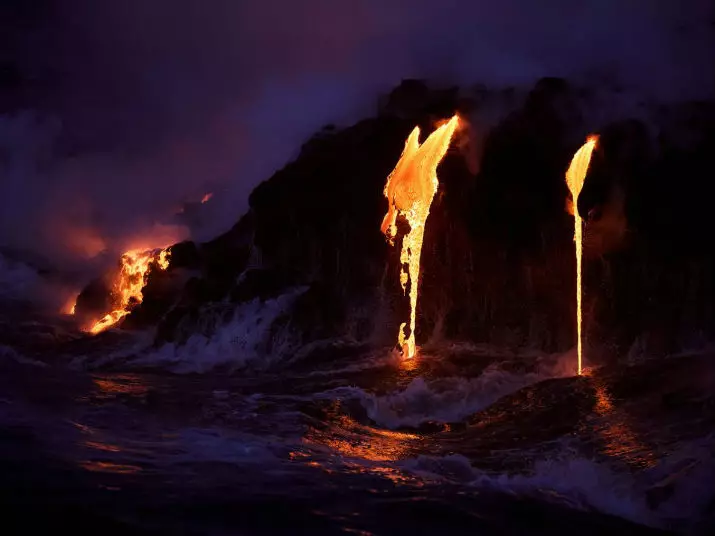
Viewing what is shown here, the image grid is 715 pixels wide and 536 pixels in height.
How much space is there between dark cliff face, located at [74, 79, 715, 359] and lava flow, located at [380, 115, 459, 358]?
25 centimetres

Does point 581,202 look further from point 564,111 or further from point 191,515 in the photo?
point 191,515

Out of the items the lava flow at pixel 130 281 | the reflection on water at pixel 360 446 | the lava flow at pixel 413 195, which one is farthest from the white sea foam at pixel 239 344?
the reflection on water at pixel 360 446

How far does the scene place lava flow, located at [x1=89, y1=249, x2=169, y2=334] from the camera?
26.1 metres

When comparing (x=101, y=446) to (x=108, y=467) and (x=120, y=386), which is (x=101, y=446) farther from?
(x=120, y=386)

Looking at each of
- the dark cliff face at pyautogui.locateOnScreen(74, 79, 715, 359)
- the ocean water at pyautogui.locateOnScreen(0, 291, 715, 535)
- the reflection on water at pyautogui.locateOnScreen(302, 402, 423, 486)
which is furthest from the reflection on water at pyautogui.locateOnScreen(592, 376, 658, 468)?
the dark cliff face at pyautogui.locateOnScreen(74, 79, 715, 359)

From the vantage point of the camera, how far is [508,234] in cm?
1499

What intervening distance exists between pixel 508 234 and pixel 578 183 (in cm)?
175

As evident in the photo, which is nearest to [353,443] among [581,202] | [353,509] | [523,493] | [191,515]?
[523,493]

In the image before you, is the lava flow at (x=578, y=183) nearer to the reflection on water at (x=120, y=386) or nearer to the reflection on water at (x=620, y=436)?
the reflection on water at (x=620, y=436)

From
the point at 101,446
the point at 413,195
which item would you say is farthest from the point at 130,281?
the point at 101,446

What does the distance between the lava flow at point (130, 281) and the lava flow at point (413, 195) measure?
11305mm

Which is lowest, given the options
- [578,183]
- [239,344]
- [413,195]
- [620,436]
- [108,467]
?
[108,467]

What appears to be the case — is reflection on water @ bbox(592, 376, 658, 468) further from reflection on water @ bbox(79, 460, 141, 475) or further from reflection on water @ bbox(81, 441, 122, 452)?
reflection on water @ bbox(81, 441, 122, 452)

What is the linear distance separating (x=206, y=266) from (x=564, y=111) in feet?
41.5
